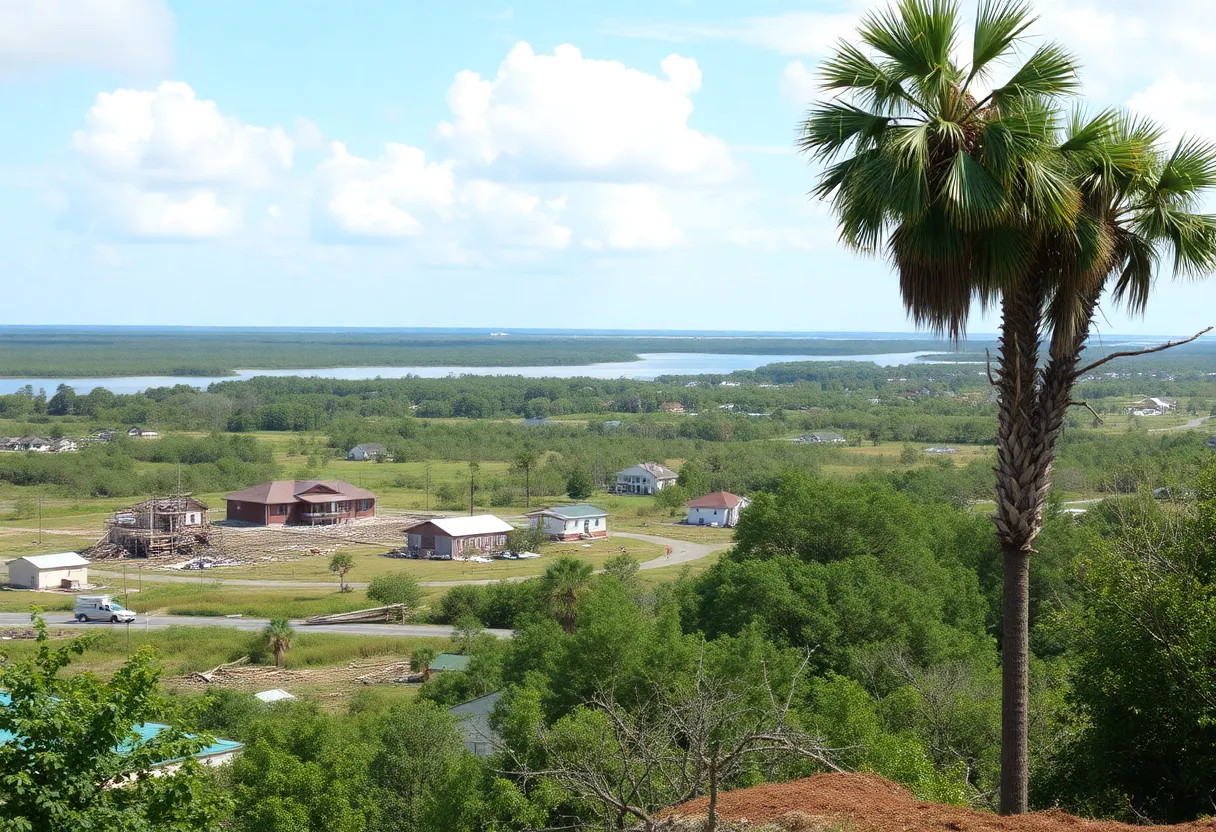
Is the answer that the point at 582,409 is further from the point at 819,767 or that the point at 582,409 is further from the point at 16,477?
the point at 819,767

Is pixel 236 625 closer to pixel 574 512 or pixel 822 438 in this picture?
pixel 574 512

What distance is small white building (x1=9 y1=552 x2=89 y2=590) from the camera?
58281 millimetres

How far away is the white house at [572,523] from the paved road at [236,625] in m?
27.6

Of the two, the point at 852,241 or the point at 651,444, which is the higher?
the point at 852,241

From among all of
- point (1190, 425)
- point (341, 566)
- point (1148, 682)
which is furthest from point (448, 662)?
point (1190, 425)

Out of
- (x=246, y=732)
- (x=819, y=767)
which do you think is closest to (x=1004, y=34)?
(x=819, y=767)

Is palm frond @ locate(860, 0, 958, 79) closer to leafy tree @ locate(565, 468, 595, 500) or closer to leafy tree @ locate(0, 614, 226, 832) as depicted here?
leafy tree @ locate(0, 614, 226, 832)

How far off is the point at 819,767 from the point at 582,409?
588 feet

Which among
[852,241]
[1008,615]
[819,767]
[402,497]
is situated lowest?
[402,497]

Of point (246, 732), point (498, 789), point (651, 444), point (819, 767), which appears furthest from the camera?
point (651, 444)

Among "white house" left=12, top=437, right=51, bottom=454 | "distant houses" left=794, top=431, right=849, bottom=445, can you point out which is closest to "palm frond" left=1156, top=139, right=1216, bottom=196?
"distant houses" left=794, top=431, right=849, bottom=445

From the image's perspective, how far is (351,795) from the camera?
20203 mm

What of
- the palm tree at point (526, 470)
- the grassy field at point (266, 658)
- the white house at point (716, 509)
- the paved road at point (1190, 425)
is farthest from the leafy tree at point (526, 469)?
the paved road at point (1190, 425)

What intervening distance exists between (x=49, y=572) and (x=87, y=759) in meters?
54.4
